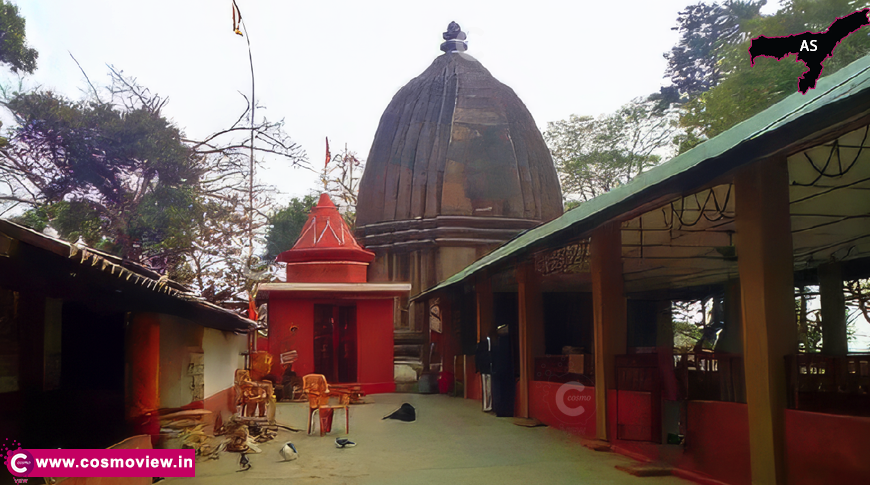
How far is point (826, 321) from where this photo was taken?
39.4ft

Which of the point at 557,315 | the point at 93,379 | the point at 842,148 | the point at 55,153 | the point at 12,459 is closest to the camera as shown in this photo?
the point at 12,459

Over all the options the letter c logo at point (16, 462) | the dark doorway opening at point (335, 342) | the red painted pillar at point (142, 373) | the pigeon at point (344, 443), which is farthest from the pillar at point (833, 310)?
the dark doorway opening at point (335, 342)

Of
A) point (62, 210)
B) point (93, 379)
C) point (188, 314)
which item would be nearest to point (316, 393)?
point (188, 314)

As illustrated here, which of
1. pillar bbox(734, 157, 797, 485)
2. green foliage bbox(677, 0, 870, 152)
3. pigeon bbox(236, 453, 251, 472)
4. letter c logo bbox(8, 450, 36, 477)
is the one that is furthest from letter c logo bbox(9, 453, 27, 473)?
green foliage bbox(677, 0, 870, 152)

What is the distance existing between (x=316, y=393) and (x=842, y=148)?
24.8 feet

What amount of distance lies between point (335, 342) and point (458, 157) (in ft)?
27.6

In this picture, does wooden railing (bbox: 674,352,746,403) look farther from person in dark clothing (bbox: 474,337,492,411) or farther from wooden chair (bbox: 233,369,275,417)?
wooden chair (bbox: 233,369,275,417)

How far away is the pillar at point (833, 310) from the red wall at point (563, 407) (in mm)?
4255

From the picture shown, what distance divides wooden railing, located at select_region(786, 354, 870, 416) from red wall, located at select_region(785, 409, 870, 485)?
0.60ft

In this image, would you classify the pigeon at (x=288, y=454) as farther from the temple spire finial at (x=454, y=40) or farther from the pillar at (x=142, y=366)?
the temple spire finial at (x=454, y=40)

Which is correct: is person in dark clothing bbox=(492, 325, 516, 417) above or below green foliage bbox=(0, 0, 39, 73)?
below

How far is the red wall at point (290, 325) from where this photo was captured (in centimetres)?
1909

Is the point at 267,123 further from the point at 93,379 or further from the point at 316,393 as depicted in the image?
the point at 93,379

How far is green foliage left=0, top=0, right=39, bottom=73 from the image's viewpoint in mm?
16312
